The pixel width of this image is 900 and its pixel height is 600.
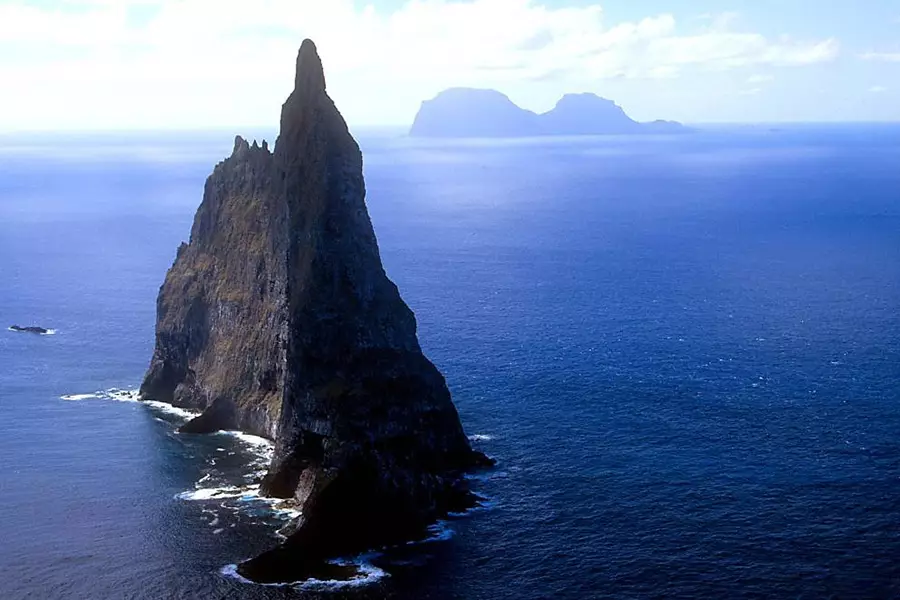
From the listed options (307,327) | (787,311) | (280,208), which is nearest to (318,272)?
(307,327)

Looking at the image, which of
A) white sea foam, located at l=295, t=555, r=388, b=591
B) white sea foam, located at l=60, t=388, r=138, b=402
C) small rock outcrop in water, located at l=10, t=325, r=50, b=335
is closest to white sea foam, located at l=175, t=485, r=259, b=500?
white sea foam, located at l=295, t=555, r=388, b=591

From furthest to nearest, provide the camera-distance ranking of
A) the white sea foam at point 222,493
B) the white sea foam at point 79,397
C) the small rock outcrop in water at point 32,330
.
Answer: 1. the small rock outcrop in water at point 32,330
2. the white sea foam at point 79,397
3. the white sea foam at point 222,493

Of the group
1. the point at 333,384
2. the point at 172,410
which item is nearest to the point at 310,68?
the point at 333,384

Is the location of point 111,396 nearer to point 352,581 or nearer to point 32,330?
point 32,330

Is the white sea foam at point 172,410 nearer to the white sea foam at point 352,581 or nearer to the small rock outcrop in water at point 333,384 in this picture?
the small rock outcrop in water at point 333,384

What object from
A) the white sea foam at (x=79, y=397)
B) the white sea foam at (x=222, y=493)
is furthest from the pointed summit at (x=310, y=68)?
the white sea foam at (x=79, y=397)

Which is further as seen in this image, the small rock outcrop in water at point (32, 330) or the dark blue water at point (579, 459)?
the small rock outcrop in water at point (32, 330)

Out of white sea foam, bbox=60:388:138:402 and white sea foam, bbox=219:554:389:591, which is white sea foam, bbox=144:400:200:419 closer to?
white sea foam, bbox=60:388:138:402
